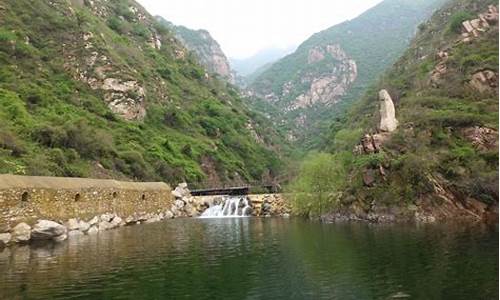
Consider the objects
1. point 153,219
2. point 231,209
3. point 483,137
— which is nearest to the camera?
point 483,137

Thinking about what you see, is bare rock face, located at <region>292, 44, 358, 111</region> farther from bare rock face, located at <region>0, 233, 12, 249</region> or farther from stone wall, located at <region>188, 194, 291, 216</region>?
bare rock face, located at <region>0, 233, 12, 249</region>

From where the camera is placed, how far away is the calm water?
1366 cm

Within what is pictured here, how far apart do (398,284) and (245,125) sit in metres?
92.5

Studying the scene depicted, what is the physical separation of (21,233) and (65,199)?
5411mm

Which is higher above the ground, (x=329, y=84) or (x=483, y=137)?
(x=329, y=84)

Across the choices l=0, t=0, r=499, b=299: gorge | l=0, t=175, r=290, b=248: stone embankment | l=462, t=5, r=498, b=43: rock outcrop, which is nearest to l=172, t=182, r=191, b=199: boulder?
l=0, t=0, r=499, b=299: gorge

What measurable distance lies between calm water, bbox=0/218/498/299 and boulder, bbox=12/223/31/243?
2.53m

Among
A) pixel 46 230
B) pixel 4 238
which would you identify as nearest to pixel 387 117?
pixel 46 230

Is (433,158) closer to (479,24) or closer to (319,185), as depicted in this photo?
A: (319,185)

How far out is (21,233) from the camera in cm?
2666

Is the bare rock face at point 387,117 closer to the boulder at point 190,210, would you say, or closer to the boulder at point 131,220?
the boulder at point 190,210

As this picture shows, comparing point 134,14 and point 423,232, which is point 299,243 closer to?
point 423,232

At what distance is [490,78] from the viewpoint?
42250 millimetres

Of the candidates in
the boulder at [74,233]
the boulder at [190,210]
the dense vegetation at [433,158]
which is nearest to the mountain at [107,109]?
the boulder at [190,210]
